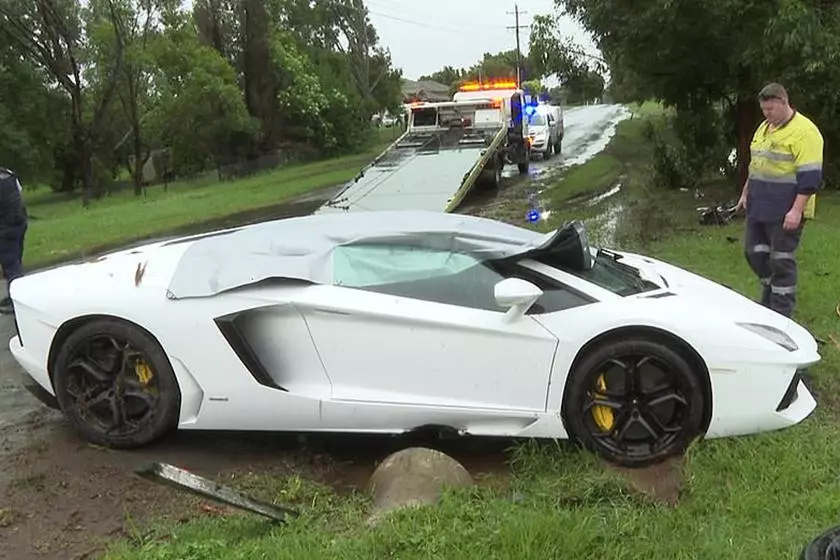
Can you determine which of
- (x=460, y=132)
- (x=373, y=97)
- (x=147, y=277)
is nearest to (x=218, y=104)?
(x=460, y=132)

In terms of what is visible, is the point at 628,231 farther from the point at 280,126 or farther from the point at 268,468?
the point at 280,126

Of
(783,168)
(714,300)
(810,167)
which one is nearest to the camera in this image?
(714,300)

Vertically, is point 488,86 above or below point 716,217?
above

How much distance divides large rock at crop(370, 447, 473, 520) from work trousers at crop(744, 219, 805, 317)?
3154 mm

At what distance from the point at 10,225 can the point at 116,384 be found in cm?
470

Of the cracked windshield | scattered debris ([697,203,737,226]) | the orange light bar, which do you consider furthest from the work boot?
the orange light bar

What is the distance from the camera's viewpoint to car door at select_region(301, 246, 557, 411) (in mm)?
4312

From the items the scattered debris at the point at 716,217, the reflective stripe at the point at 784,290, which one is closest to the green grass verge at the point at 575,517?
the reflective stripe at the point at 784,290

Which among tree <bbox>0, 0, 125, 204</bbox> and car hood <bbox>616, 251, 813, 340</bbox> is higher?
tree <bbox>0, 0, 125, 204</bbox>

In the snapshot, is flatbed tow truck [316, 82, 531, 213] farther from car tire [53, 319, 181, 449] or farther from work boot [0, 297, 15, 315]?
car tire [53, 319, 181, 449]

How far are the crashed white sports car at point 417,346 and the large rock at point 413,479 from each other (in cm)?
32

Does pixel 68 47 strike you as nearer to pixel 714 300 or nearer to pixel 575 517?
pixel 714 300

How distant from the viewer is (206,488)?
11.5 ft

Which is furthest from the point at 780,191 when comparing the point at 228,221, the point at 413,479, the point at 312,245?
the point at 228,221
